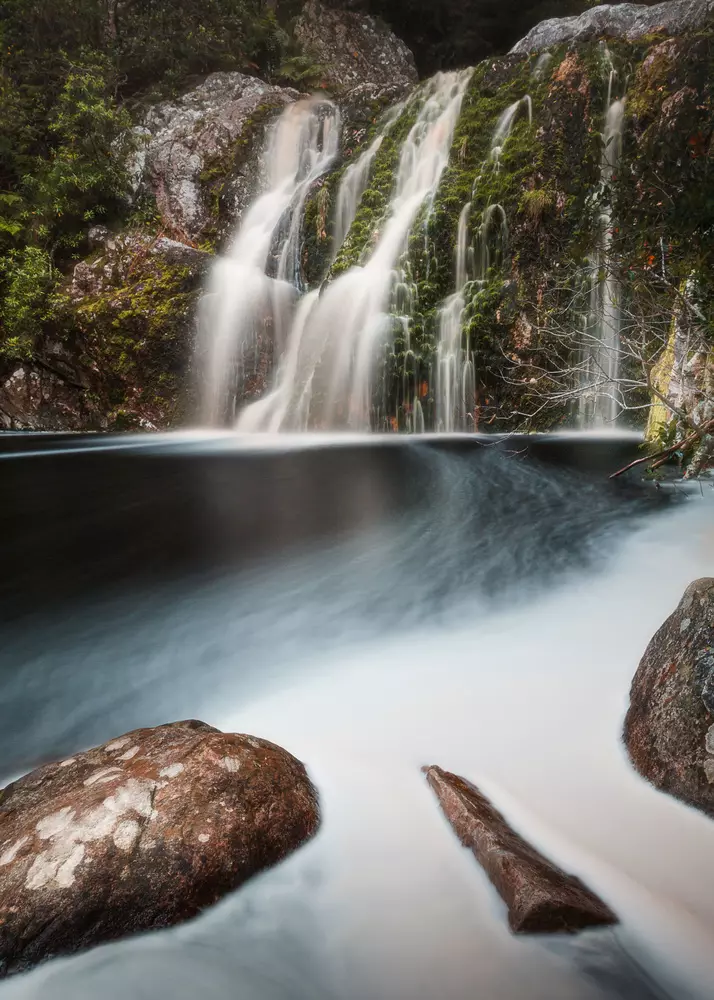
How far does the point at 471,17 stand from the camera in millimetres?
23016

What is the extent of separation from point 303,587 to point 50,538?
298cm

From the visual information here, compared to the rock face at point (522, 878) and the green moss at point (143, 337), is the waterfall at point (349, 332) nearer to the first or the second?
the green moss at point (143, 337)

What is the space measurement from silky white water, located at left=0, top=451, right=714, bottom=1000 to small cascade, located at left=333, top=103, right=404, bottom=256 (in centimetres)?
1112

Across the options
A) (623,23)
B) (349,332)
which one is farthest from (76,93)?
(623,23)

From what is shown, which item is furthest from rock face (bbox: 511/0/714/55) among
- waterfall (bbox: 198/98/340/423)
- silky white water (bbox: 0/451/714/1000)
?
silky white water (bbox: 0/451/714/1000)

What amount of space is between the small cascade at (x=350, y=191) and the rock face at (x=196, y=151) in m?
3.48

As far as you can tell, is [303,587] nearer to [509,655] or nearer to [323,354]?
[509,655]

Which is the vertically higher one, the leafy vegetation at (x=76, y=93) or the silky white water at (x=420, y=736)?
the leafy vegetation at (x=76, y=93)

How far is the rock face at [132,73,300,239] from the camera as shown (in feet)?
54.2

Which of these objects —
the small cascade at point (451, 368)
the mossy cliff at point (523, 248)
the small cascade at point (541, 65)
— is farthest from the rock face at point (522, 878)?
the small cascade at point (541, 65)

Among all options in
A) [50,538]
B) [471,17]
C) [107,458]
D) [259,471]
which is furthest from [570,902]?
[471,17]

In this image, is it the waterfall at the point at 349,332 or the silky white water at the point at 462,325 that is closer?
the silky white water at the point at 462,325

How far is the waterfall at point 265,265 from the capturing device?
12.9m

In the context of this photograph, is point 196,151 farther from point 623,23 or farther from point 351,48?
point 623,23
